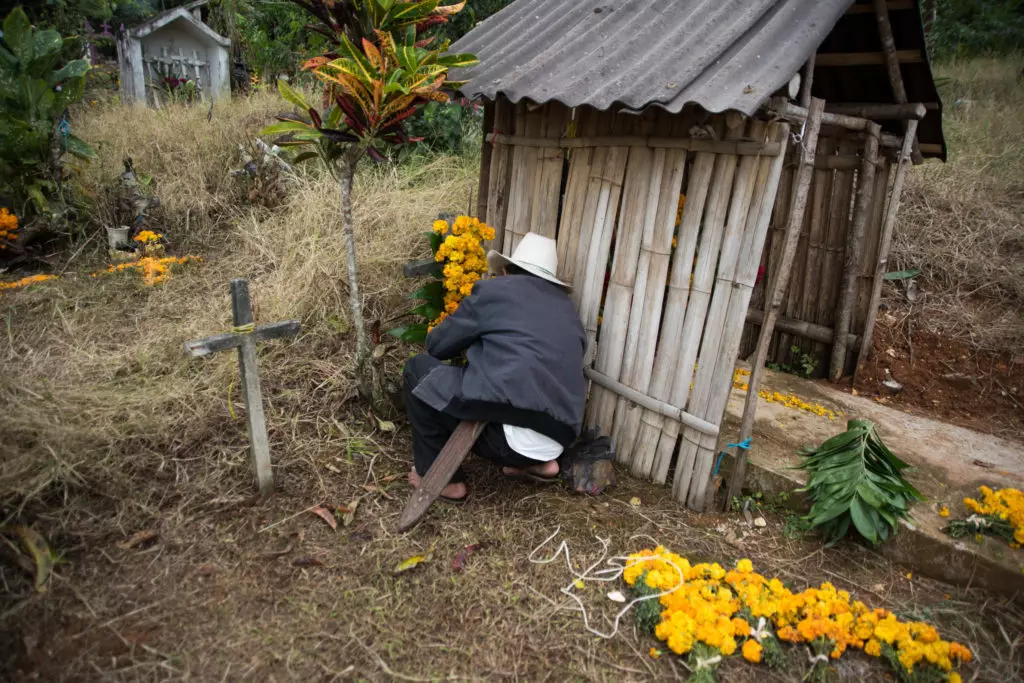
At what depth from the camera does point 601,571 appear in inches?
117

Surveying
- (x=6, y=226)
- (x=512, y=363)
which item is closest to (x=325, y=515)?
(x=512, y=363)

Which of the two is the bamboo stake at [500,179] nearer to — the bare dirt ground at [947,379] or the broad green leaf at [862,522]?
the broad green leaf at [862,522]

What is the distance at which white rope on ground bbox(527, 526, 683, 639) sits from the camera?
8.83 ft

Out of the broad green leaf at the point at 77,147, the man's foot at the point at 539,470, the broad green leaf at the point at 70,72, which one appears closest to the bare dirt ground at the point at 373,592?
the man's foot at the point at 539,470

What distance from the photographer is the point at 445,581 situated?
9.29 ft

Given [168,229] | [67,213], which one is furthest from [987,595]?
[67,213]

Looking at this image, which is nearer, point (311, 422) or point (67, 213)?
point (311, 422)

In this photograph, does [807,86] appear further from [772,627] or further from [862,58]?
[772,627]

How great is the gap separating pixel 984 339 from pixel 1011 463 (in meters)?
2.08

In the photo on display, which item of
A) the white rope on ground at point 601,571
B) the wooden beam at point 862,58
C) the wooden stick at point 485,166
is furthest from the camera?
the wooden stick at point 485,166

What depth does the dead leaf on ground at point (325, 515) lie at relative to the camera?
311cm

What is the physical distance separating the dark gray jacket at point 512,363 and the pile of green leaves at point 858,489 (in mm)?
1346

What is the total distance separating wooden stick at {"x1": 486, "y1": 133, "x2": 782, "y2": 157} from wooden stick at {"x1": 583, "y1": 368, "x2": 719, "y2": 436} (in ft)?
4.51

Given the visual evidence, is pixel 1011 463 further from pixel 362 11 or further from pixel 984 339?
pixel 362 11
